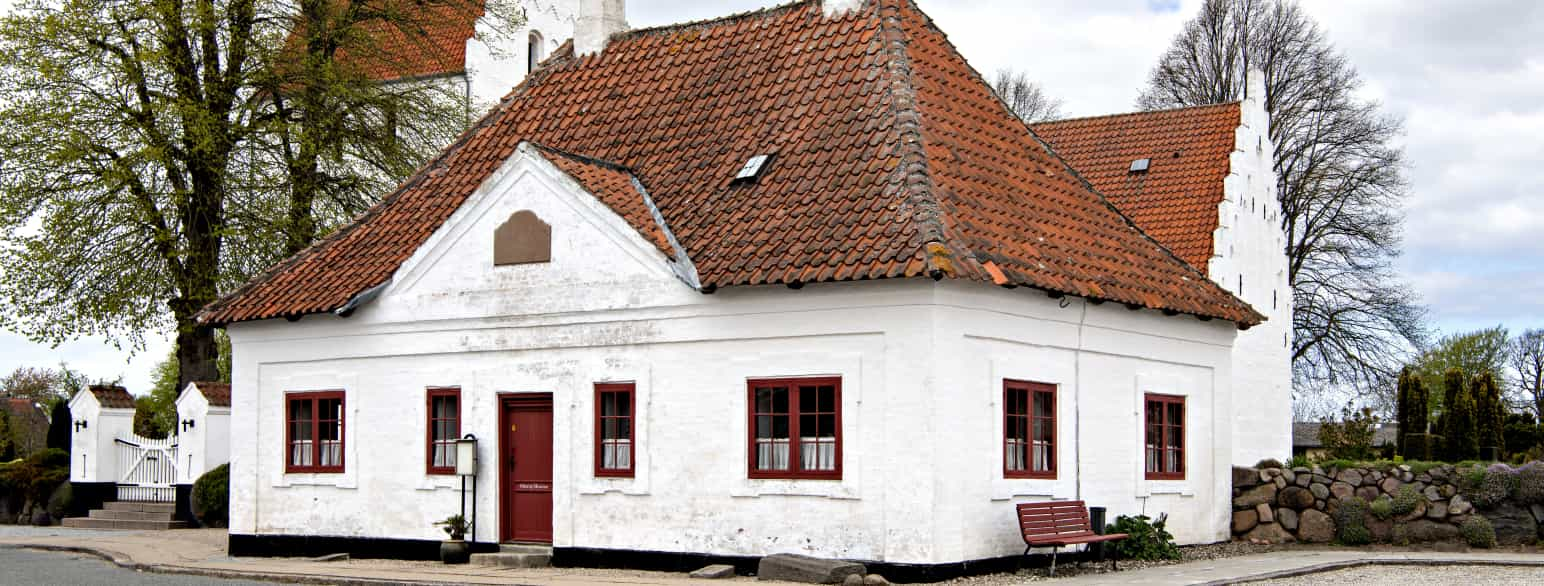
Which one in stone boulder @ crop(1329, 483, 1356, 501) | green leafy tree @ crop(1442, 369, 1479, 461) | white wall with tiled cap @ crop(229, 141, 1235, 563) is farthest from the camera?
green leafy tree @ crop(1442, 369, 1479, 461)

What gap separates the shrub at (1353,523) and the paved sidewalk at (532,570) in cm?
59

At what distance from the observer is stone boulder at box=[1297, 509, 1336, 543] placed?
22.3 m

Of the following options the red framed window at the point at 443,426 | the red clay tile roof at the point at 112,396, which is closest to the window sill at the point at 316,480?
the red framed window at the point at 443,426

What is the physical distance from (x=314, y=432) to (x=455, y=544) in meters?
3.25

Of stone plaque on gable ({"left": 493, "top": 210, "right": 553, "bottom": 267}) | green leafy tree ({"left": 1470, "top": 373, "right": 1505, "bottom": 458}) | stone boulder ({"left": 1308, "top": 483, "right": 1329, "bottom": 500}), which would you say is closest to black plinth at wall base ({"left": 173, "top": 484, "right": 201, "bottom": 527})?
stone plaque on gable ({"left": 493, "top": 210, "right": 553, "bottom": 267})

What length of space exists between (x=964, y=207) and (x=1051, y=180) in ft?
10.5

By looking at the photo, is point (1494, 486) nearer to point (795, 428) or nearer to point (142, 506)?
point (795, 428)

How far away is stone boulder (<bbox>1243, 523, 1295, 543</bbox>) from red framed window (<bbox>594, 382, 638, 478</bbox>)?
335 inches

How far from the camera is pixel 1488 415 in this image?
110ft

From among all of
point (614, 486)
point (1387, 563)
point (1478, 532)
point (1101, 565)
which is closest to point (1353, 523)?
point (1478, 532)

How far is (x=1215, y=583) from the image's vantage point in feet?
54.5

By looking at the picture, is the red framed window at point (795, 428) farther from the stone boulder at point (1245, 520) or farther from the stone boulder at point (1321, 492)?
the stone boulder at point (1321, 492)

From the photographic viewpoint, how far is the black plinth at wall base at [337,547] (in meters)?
21.1

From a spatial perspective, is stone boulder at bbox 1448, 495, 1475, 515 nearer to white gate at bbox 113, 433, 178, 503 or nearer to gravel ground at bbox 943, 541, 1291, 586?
gravel ground at bbox 943, 541, 1291, 586
